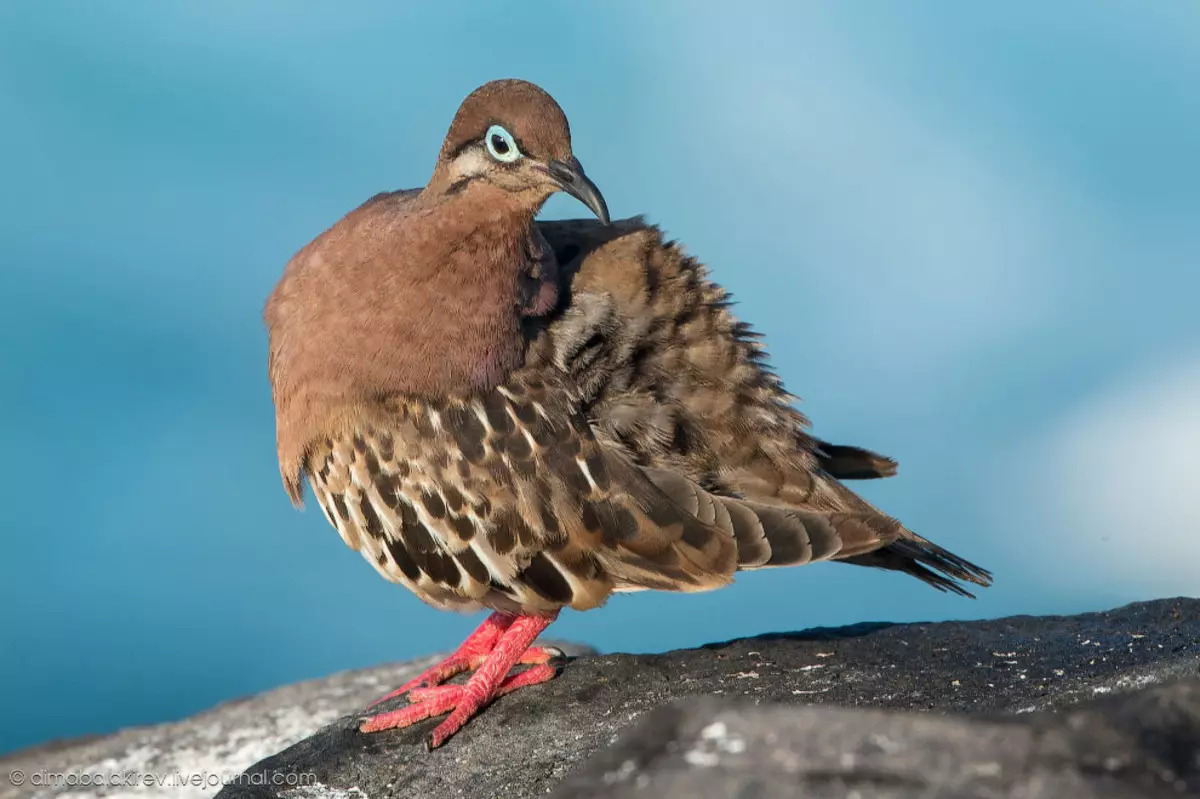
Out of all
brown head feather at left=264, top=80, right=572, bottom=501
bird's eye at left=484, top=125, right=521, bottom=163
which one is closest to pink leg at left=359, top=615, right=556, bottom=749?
brown head feather at left=264, top=80, right=572, bottom=501

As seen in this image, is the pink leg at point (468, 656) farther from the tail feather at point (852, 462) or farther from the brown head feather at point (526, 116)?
the brown head feather at point (526, 116)

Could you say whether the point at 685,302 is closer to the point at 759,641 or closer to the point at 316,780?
the point at 759,641

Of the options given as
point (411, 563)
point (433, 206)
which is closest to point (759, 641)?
point (411, 563)

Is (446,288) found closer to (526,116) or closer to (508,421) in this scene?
(508,421)

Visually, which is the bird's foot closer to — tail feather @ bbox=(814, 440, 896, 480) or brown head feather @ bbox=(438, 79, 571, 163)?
tail feather @ bbox=(814, 440, 896, 480)

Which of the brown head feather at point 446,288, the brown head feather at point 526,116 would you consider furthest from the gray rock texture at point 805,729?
the brown head feather at point 526,116

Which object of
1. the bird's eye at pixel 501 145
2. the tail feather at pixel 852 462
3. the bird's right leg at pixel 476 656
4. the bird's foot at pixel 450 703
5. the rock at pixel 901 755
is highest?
the bird's eye at pixel 501 145
